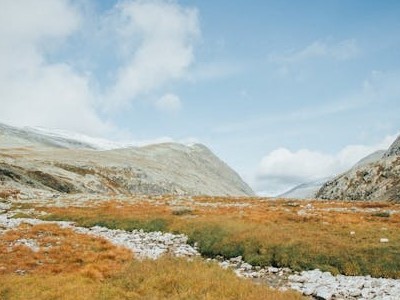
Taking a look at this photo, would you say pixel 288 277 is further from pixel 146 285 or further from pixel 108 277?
pixel 108 277

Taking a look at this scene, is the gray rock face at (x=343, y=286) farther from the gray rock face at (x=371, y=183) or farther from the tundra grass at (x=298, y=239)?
the gray rock face at (x=371, y=183)

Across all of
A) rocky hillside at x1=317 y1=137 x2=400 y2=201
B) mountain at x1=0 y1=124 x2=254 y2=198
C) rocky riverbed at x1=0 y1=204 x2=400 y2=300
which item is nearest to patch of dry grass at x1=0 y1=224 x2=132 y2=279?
rocky riverbed at x1=0 y1=204 x2=400 y2=300

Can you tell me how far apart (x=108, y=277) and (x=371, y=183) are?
93.0 m

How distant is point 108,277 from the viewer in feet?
76.0

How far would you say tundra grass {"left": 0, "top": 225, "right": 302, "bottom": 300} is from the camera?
63.9 ft

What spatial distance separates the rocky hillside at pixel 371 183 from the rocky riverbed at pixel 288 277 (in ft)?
211

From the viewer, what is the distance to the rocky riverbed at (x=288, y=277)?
20266 mm

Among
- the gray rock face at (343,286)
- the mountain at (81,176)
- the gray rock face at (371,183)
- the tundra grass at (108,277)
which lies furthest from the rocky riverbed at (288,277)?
the gray rock face at (371,183)

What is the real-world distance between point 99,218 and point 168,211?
7049 millimetres

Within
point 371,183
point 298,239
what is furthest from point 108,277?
point 371,183

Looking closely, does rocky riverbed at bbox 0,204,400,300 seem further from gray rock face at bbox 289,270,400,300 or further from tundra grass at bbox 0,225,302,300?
tundra grass at bbox 0,225,302,300

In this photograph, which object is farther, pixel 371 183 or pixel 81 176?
pixel 81 176

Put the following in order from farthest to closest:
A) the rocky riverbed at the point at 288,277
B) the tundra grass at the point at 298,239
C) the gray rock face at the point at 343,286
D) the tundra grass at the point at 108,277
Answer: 1. the tundra grass at the point at 298,239
2. the rocky riverbed at the point at 288,277
3. the gray rock face at the point at 343,286
4. the tundra grass at the point at 108,277

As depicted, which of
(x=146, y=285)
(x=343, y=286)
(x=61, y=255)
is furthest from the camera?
(x=61, y=255)
